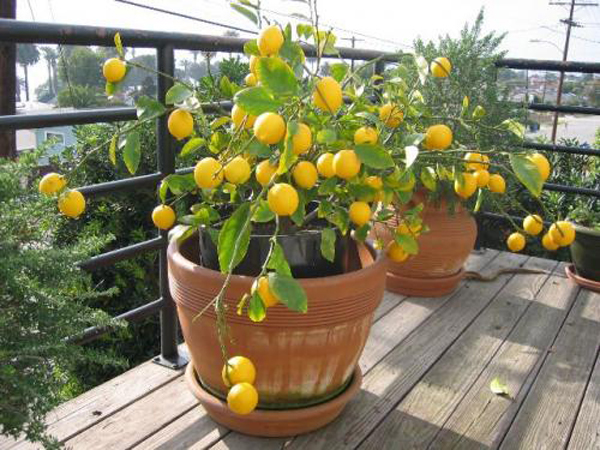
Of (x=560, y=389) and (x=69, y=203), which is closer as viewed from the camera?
(x=69, y=203)

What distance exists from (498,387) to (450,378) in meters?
0.14

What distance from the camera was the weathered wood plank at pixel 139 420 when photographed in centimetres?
135

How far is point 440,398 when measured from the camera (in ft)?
5.28

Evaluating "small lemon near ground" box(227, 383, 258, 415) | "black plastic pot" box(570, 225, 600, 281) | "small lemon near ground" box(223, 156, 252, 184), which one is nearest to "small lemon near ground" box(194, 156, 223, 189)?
"small lemon near ground" box(223, 156, 252, 184)

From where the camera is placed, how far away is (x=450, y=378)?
5.64 feet

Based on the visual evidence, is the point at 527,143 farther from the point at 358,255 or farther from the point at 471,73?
the point at 358,255

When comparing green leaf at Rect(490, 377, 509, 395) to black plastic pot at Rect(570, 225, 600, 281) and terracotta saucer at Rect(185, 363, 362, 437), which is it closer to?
terracotta saucer at Rect(185, 363, 362, 437)

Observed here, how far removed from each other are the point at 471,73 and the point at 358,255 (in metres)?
1.23

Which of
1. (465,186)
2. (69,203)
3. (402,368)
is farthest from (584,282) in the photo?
(69,203)

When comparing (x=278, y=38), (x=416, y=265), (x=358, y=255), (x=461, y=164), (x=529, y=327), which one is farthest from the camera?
(x=416, y=265)

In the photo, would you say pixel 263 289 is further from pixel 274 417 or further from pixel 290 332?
pixel 274 417

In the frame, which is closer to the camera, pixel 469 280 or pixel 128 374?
pixel 128 374

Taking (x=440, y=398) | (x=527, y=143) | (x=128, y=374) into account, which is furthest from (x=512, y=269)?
(x=128, y=374)

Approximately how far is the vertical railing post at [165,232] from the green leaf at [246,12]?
18.8 inches
